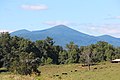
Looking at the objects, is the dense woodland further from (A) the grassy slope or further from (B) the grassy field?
(B) the grassy field

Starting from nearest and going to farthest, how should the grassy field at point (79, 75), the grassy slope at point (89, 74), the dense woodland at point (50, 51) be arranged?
the grassy field at point (79, 75)
the grassy slope at point (89, 74)
the dense woodland at point (50, 51)

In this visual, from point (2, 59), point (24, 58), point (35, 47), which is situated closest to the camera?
point (24, 58)

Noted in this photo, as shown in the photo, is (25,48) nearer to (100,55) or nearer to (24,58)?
(100,55)

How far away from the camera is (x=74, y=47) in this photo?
486ft

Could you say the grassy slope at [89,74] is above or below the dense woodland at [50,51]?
below

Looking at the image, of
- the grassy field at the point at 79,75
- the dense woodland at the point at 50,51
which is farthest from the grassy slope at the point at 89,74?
the dense woodland at the point at 50,51

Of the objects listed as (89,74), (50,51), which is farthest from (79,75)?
(50,51)

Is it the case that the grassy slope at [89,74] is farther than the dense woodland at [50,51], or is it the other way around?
the dense woodland at [50,51]

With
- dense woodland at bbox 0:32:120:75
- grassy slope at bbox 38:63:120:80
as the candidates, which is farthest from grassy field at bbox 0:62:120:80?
dense woodland at bbox 0:32:120:75

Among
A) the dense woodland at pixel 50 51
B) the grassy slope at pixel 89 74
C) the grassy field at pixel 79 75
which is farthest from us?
the dense woodland at pixel 50 51

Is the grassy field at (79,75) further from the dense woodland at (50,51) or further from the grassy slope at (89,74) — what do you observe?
the dense woodland at (50,51)

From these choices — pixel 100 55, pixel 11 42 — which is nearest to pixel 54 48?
pixel 100 55

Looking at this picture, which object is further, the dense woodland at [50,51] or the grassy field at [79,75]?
the dense woodland at [50,51]

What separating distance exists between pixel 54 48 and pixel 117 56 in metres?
30.0
